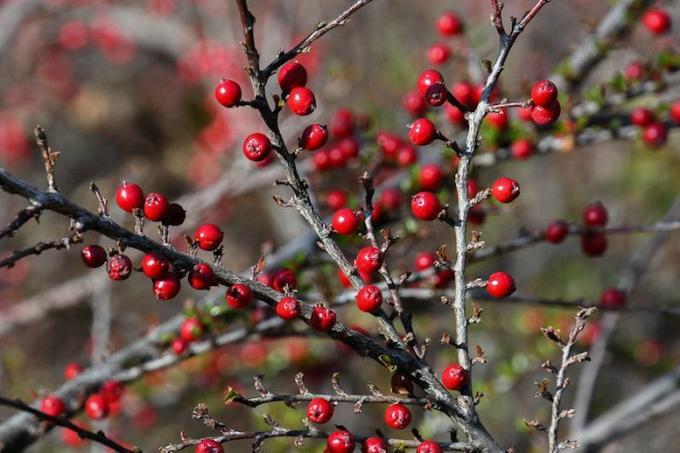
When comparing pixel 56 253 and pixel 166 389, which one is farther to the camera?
pixel 56 253

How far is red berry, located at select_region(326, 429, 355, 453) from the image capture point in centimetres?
183

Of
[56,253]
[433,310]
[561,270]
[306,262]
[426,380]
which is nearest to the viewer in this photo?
[426,380]

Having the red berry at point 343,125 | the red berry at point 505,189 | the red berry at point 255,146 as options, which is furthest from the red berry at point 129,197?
the red berry at point 343,125

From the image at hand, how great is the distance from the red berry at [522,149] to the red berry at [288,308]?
2105 mm

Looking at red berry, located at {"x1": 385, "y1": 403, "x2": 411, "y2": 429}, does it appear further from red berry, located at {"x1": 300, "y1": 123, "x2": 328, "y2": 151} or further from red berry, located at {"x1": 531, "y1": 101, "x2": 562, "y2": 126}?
red berry, located at {"x1": 531, "y1": 101, "x2": 562, "y2": 126}

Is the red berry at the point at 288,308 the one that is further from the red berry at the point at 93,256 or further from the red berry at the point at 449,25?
the red berry at the point at 449,25

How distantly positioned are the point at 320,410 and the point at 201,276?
0.48 meters

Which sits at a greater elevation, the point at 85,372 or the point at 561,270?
the point at 561,270

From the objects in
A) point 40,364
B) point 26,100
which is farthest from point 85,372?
point 26,100

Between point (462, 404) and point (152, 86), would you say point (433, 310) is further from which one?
point (152, 86)

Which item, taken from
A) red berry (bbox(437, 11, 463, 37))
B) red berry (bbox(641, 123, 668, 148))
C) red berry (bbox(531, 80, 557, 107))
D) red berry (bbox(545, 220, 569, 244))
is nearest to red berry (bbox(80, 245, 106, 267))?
red berry (bbox(531, 80, 557, 107))

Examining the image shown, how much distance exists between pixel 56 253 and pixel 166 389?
23.4ft

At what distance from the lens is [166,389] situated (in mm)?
5062

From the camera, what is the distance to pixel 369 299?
182 centimetres
